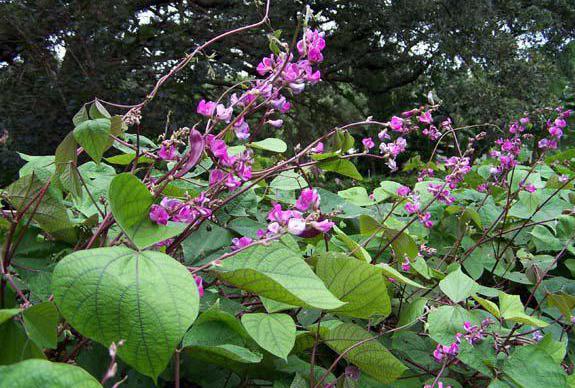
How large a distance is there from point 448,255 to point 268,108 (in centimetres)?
82

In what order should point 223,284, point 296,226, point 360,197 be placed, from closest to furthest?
point 296,226, point 223,284, point 360,197

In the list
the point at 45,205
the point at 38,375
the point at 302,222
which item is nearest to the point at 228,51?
the point at 45,205

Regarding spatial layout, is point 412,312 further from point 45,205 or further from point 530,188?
point 530,188

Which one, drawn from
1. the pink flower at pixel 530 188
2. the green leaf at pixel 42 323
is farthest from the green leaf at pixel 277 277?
the pink flower at pixel 530 188

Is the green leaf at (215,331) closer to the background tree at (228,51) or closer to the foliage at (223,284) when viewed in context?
the foliage at (223,284)

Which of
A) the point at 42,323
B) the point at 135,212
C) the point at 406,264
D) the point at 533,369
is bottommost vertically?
the point at 533,369

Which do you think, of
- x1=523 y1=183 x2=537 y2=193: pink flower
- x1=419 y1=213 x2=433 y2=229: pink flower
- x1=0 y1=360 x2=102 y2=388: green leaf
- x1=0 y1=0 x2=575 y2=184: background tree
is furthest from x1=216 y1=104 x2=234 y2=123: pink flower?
x1=0 y1=0 x2=575 y2=184: background tree

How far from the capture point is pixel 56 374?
503 millimetres

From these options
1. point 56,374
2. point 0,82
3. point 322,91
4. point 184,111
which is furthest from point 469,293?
point 322,91

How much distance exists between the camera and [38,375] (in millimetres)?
498

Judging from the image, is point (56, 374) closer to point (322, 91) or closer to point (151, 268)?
point (151, 268)

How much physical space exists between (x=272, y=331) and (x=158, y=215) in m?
0.24

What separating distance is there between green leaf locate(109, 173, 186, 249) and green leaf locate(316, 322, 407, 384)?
34cm

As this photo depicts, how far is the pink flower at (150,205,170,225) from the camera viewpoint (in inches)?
29.9
